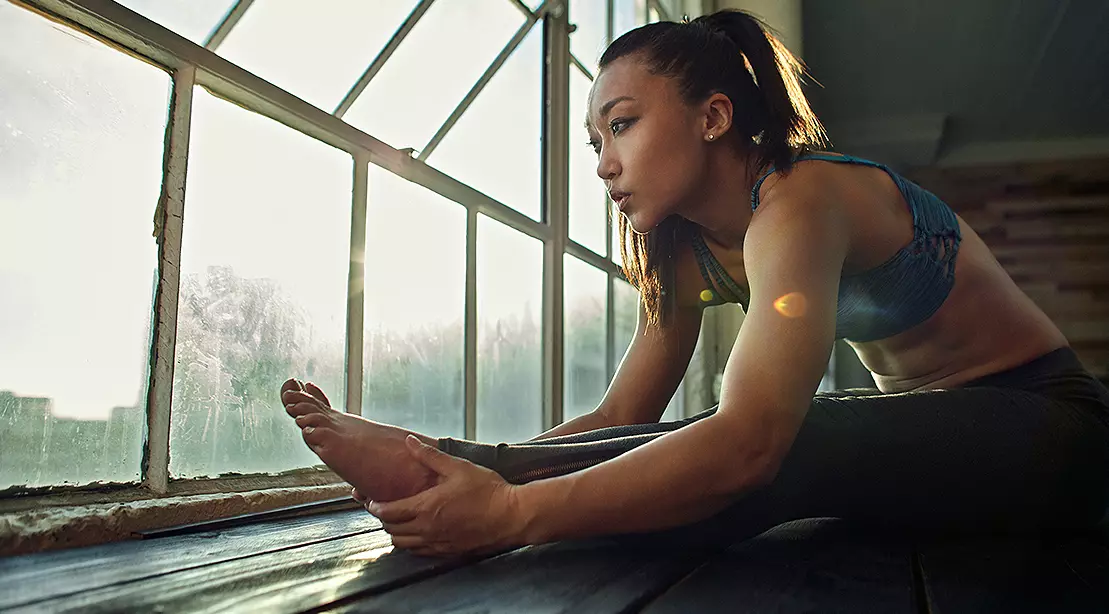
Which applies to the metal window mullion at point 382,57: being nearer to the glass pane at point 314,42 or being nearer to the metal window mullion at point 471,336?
the glass pane at point 314,42

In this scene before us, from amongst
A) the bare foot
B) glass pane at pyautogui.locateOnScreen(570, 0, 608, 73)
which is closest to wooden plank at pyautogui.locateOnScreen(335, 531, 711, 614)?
the bare foot

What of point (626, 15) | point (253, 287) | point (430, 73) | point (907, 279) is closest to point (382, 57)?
point (430, 73)

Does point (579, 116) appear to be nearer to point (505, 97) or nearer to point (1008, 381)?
point (505, 97)

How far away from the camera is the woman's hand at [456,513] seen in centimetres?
90

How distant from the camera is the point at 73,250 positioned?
1.13m

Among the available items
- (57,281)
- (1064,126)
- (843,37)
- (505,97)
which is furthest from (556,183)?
(1064,126)

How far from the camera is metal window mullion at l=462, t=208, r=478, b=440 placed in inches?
78.3

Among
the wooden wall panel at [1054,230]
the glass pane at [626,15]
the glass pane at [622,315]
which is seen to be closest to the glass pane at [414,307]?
the glass pane at [622,315]

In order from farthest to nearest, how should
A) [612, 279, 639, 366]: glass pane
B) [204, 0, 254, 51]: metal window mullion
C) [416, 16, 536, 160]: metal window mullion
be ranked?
[612, 279, 639, 366]: glass pane < [416, 16, 536, 160]: metal window mullion < [204, 0, 254, 51]: metal window mullion

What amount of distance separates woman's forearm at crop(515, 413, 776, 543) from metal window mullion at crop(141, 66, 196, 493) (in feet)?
1.94

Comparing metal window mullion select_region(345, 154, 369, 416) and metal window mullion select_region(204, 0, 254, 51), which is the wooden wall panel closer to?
metal window mullion select_region(345, 154, 369, 416)

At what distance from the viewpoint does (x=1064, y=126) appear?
5.92m

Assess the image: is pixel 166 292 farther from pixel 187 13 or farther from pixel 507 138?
pixel 507 138

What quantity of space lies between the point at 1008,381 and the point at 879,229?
0.32 metres
